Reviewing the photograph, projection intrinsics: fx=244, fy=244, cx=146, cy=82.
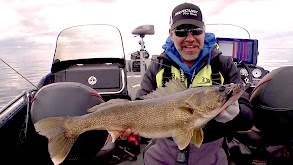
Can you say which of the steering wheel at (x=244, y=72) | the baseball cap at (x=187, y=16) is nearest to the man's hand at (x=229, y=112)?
the baseball cap at (x=187, y=16)

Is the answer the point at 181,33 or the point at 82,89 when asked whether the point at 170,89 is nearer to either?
the point at 181,33

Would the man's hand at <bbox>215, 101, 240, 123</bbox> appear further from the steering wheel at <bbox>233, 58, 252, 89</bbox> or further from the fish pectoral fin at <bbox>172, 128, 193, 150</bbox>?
the steering wheel at <bbox>233, 58, 252, 89</bbox>

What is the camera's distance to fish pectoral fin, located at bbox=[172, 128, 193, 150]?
235cm

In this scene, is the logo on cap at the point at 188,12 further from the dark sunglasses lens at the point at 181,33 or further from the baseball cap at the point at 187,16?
the dark sunglasses lens at the point at 181,33

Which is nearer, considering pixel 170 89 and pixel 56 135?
pixel 56 135

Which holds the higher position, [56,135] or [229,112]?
[229,112]

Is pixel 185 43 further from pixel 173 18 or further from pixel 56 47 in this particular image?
pixel 56 47

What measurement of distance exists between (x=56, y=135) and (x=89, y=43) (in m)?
3.73

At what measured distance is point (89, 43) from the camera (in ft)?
19.4

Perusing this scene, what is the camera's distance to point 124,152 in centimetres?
463

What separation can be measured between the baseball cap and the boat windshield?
8.08 feet

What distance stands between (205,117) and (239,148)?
187cm

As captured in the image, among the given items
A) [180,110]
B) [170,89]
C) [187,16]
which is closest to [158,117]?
[180,110]

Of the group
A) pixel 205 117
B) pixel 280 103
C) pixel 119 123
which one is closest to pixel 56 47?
pixel 119 123
